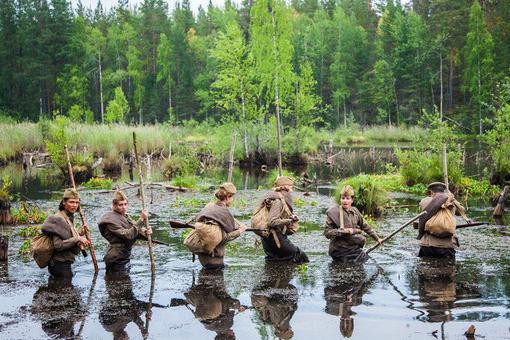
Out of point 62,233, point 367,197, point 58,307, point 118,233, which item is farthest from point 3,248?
point 367,197

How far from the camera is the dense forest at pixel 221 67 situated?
6600cm

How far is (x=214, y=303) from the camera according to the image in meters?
8.82

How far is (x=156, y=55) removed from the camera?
92812 millimetres

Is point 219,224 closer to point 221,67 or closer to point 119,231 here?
point 119,231

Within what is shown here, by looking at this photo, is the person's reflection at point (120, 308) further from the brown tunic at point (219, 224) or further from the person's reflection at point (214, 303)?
the brown tunic at point (219, 224)

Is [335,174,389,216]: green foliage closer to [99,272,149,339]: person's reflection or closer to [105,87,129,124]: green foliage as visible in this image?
[99,272,149,339]: person's reflection

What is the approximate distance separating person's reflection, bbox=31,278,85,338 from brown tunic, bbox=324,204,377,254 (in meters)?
4.52

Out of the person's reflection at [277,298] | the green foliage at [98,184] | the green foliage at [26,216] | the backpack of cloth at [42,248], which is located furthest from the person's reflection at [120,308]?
the green foliage at [98,184]

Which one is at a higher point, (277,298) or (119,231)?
(119,231)

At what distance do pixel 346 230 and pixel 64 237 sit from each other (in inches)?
190

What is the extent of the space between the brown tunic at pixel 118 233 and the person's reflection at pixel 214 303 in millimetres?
1370

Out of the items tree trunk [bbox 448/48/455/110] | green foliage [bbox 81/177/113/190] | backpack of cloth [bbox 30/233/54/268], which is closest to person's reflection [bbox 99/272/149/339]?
backpack of cloth [bbox 30/233/54/268]

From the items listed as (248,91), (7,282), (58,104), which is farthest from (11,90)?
(7,282)

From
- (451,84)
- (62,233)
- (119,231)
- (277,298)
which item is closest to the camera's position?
(277,298)
